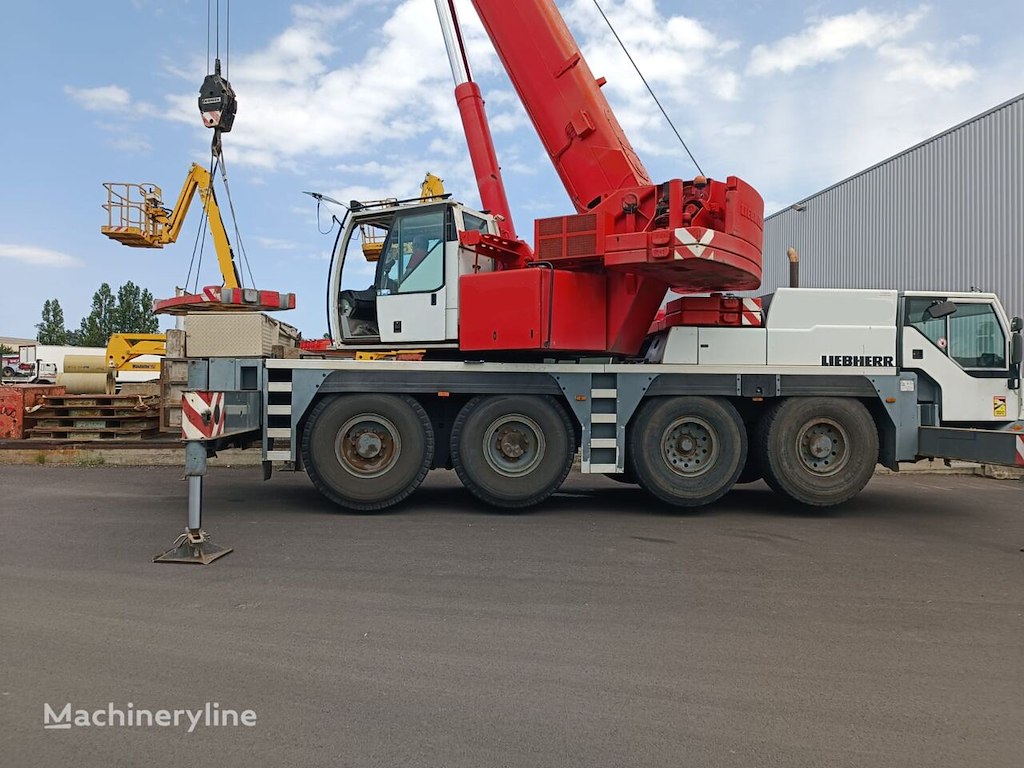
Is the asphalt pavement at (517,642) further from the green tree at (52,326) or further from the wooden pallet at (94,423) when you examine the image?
the green tree at (52,326)

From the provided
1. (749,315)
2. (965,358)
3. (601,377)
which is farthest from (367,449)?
(965,358)

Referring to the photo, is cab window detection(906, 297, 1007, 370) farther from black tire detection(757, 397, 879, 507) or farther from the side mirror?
black tire detection(757, 397, 879, 507)

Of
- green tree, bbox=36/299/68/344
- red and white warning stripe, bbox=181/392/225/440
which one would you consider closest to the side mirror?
red and white warning stripe, bbox=181/392/225/440

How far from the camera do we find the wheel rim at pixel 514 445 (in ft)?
25.1

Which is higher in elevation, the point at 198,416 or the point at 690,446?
the point at 198,416

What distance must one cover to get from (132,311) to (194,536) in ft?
256

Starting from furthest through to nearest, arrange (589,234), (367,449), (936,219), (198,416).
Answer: (936,219) → (367,449) → (589,234) → (198,416)

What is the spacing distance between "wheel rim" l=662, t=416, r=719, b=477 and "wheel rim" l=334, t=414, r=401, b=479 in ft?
10.1

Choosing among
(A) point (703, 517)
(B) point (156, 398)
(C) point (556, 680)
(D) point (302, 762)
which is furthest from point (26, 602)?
(B) point (156, 398)

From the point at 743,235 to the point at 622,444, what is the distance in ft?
8.54

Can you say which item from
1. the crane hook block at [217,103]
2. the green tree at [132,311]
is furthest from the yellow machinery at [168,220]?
the green tree at [132,311]

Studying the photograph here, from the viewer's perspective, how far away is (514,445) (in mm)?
7719

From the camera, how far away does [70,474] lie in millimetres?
10375

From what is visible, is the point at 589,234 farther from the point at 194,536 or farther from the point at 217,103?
the point at 217,103
